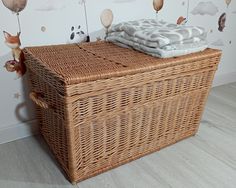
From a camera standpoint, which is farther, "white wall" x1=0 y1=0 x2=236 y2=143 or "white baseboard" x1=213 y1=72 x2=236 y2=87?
"white baseboard" x1=213 y1=72 x2=236 y2=87

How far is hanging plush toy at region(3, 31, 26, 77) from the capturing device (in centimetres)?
103

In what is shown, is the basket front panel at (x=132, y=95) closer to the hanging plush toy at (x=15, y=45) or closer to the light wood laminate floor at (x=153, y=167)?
the light wood laminate floor at (x=153, y=167)

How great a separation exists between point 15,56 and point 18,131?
0.36 metres

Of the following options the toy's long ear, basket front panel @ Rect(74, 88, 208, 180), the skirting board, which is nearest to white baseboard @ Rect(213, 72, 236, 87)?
basket front panel @ Rect(74, 88, 208, 180)

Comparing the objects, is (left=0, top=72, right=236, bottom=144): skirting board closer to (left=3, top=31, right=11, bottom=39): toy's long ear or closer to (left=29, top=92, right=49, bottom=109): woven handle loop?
(left=29, top=92, right=49, bottom=109): woven handle loop

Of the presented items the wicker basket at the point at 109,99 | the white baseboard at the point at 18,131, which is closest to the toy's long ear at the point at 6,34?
the wicker basket at the point at 109,99

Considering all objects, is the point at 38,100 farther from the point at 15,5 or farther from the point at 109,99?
the point at 15,5

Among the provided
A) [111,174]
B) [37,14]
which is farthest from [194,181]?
[37,14]

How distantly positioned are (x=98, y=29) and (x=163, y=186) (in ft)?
2.56

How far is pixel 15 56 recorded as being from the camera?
3.51 ft

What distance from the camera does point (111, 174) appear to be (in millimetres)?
972

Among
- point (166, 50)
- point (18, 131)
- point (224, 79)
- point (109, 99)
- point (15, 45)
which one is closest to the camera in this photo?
point (109, 99)

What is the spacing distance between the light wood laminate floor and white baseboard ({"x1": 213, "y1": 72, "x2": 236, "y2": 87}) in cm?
65

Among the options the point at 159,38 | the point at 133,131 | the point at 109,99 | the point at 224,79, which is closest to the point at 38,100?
the point at 109,99
